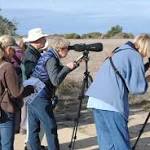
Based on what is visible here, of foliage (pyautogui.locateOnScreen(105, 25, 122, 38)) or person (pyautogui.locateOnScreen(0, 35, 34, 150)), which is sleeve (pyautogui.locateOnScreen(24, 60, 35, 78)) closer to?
person (pyautogui.locateOnScreen(0, 35, 34, 150))

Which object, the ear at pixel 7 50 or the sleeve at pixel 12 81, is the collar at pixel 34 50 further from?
the sleeve at pixel 12 81

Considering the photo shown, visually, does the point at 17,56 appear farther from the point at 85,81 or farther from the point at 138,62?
the point at 138,62

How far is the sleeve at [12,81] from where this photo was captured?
694 cm

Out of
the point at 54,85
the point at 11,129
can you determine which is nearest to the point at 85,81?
the point at 54,85

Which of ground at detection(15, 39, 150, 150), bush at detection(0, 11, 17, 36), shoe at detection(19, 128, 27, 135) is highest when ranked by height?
bush at detection(0, 11, 17, 36)

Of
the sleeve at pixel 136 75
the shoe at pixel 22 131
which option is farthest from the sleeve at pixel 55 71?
the shoe at pixel 22 131

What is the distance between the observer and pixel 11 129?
23.5 feet

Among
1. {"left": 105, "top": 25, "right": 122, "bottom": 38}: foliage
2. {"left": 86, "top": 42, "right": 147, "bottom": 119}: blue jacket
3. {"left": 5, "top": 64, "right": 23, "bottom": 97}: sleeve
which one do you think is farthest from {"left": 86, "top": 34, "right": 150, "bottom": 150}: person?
{"left": 105, "top": 25, "right": 122, "bottom": 38}: foliage

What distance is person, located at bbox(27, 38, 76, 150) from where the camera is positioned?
7.56 metres

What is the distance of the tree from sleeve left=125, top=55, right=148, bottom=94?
1054 cm

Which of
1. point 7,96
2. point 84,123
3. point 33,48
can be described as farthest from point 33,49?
point 84,123

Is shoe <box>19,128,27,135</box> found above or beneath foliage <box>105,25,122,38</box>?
above

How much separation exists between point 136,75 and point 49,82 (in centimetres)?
172

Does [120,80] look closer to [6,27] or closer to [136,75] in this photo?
[136,75]
